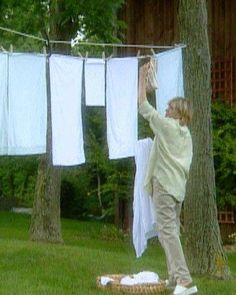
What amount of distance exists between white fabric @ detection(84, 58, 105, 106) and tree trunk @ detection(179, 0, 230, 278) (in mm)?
1143

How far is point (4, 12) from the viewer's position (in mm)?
14742

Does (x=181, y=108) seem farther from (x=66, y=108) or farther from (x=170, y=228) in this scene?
(x=66, y=108)

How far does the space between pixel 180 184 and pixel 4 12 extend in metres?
7.37

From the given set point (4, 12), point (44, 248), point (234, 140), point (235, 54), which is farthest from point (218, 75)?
point (44, 248)

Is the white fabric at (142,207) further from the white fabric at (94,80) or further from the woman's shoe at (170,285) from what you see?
the white fabric at (94,80)

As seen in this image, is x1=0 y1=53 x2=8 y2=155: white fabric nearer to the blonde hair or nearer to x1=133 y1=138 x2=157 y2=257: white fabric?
x1=133 y1=138 x2=157 y2=257: white fabric

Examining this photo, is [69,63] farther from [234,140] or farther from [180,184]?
[234,140]

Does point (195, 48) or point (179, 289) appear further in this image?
point (195, 48)

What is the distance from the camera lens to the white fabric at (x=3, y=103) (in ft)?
33.3

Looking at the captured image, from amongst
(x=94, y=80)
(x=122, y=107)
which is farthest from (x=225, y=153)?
(x=94, y=80)

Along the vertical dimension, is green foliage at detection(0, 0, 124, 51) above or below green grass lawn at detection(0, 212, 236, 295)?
above

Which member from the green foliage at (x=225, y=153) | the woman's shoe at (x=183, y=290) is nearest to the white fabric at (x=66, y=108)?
the woman's shoe at (x=183, y=290)

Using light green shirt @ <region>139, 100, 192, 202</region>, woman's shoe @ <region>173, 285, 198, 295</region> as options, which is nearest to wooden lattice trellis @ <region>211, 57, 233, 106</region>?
light green shirt @ <region>139, 100, 192, 202</region>

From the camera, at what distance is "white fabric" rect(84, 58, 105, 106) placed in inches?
411
